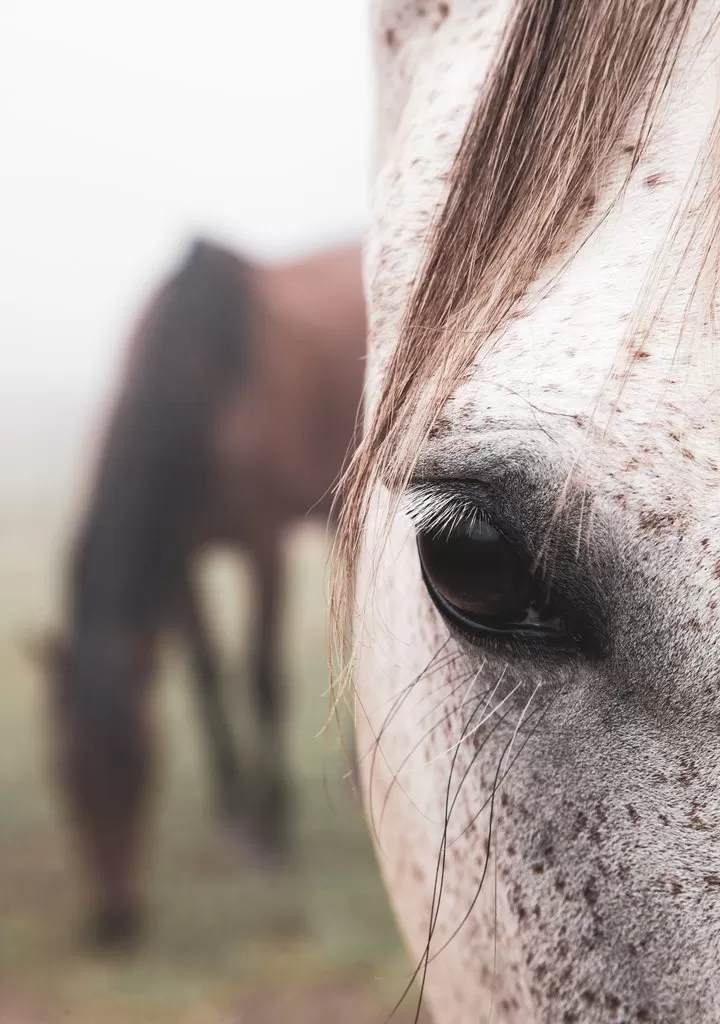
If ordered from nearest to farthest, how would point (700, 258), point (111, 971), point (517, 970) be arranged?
1. point (700, 258)
2. point (517, 970)
3. point (111, 971)

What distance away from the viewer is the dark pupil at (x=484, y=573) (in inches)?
14.1

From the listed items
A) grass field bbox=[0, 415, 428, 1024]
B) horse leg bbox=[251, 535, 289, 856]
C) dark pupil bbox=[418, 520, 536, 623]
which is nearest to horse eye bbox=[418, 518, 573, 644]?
dark pupil bbox=[418, 520, 536, 623]

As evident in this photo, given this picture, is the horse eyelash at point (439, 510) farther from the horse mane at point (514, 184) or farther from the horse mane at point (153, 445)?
the horse mane at point (153, 445)

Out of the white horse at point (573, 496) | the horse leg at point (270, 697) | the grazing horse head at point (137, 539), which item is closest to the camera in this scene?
the white horse at point (573, 496)

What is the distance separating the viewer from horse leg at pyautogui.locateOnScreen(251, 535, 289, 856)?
2.47m

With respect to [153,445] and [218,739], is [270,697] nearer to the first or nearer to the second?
[218,739]

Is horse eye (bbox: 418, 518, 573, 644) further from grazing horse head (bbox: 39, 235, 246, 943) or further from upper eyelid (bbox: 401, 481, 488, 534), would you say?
grazing horse head (bbox: 39, 235, 246, 943)

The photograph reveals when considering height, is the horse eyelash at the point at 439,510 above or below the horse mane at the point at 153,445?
above

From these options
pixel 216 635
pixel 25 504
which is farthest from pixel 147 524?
pixel 25 504

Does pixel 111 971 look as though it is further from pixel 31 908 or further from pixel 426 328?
pixel 426 328

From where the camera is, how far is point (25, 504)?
371 centimetres

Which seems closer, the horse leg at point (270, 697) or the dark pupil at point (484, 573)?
the dark pupil at point (484, 573)

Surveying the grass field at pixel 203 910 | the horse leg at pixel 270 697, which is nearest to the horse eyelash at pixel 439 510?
the grass field at pixel 203 910

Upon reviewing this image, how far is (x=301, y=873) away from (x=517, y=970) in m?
2.11
